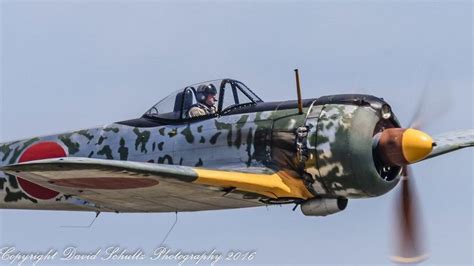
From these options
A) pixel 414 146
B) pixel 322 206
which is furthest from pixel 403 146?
pixel 322 206

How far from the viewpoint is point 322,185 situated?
13.8 m

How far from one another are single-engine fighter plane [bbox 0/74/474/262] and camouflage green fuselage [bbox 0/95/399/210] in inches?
0.6

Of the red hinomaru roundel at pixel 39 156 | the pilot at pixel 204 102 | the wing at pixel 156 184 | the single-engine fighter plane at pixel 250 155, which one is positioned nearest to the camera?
the wing at pixel 156 184

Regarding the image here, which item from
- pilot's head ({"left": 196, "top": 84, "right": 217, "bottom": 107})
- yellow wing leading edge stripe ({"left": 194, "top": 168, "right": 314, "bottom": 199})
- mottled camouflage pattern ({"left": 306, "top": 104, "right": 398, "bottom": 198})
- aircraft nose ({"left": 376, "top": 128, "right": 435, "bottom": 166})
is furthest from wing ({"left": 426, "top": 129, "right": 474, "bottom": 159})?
pilot's head ({"left": 196, "top": 84, "right": 217, "bottom": 107})

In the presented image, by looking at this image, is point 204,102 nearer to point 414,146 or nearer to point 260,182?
point 260,182

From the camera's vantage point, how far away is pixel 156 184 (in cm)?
1290

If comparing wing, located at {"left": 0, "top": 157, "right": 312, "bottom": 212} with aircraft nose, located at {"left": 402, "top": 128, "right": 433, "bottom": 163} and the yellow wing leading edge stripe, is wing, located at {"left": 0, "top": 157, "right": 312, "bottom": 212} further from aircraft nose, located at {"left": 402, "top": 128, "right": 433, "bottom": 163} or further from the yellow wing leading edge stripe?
aircraft nose, located at {"left": 402, "top": 128, "right": 433, "bottom": 163}

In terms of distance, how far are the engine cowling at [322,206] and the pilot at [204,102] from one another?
2006 millimetres

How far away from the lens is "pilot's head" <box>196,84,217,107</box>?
1486cm

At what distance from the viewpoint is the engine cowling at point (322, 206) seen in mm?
13945

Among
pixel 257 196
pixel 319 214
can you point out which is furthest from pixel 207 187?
pixel 319 214

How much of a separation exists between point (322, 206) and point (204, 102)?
8.02ft

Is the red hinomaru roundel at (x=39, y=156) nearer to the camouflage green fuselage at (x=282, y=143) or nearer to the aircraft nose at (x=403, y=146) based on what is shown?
the camouflage green fuselage at (x=282, y=143)

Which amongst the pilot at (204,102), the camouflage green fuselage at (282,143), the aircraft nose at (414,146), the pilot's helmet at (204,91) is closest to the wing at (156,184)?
the camouflage green fuselage at (282,143)
